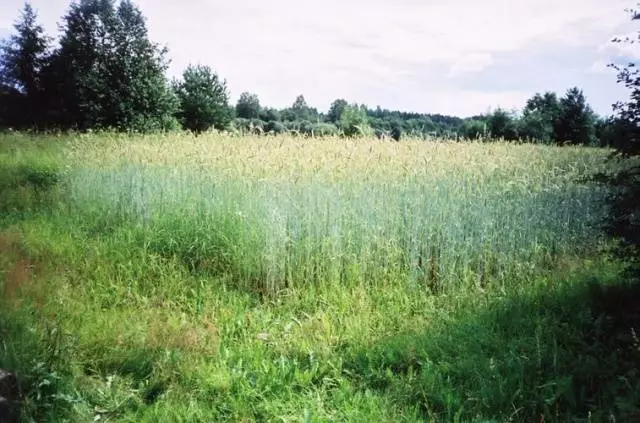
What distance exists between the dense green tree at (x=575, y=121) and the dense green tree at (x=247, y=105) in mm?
19074

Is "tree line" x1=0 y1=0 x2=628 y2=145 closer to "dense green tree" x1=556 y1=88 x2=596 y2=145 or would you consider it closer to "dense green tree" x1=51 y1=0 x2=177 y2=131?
"dense green tree" x1=51 y1=0 x2=177 y2=131

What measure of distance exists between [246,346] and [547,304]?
262cm

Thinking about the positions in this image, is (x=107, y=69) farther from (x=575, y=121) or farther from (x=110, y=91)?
(x=575, y=121)

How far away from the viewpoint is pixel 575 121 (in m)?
29.4

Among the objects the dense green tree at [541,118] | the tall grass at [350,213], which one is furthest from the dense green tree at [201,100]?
the tall grass at [350,213]

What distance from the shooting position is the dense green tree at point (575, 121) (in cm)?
2845

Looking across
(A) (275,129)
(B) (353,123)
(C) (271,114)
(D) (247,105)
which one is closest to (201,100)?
(D) (247,105)

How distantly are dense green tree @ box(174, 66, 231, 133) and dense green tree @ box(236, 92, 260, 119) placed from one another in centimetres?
165

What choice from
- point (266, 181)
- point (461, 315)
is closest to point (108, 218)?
point (266, 181)

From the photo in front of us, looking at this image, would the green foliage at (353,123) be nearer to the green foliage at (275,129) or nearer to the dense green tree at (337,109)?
→ the dense green tree at (337,109)

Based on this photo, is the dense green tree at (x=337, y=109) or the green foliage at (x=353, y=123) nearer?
the green foliage at (x=353, y=123)

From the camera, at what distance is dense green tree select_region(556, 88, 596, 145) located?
93.4 ft

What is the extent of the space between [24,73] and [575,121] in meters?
30.2

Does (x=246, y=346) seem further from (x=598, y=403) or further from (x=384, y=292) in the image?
(x=598, y=403)
